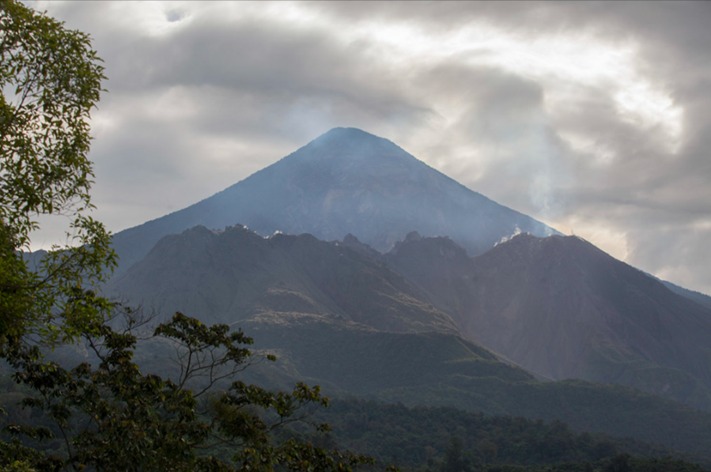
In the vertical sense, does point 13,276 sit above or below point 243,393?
above

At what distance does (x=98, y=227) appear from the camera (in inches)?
912

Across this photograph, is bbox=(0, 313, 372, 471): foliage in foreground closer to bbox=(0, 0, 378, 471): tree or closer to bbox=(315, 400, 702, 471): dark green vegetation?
bbox=(0, 0, 378, 471): tree

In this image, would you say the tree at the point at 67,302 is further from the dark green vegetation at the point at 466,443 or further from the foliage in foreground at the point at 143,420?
the dark green vegetation at the point at 466,443

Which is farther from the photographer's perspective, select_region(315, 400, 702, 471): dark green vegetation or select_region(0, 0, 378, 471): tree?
select_region(315, 400, 702, 471): dark green vegetation

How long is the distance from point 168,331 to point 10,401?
98.0 m

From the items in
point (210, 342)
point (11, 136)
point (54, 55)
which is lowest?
point (210, 342)

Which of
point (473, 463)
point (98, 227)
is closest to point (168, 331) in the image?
point (98, 227)

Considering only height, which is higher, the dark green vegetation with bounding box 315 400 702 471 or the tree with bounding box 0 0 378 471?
the tree with bounding box 0 0 378 471

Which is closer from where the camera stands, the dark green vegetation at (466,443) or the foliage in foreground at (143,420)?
the foliage in foreground at (143,420)

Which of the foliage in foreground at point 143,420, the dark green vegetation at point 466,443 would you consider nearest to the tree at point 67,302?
the foliage in foreground at point 143,420

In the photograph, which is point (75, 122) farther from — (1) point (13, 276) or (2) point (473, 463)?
(2) point (473, 463)

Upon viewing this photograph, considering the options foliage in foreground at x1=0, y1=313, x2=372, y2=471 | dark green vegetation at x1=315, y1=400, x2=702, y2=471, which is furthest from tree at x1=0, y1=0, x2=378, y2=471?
dark green vegetation at x1=315, y1=400, x2=702, y2=471

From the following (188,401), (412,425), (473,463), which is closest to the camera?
(188,401)

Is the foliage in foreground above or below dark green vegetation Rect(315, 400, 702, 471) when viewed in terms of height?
above
